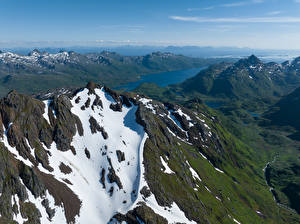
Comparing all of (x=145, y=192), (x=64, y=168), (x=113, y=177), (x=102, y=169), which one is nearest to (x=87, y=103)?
(x=102, y=169)

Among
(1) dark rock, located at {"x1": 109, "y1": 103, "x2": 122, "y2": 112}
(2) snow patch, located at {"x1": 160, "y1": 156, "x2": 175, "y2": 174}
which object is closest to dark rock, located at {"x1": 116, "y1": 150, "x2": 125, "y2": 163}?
(2) snow patch, located at {"x1": 160, "y1": 156, "x2": 175, "y2": 174}

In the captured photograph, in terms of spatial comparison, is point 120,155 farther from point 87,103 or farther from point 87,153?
point 87,103

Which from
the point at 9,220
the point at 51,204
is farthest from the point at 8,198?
the point at 51,204

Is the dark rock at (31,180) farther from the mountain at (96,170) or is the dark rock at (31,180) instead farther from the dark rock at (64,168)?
the dark rock at (64,168)

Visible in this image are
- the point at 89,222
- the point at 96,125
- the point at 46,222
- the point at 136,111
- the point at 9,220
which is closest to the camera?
the point at 9,220

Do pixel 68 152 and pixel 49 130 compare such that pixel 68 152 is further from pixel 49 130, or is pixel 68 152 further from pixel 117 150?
pixel 117 150

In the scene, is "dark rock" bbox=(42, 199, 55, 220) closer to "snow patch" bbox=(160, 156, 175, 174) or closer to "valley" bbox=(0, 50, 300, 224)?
"valley" bbox=(0, 50, 300, 224)

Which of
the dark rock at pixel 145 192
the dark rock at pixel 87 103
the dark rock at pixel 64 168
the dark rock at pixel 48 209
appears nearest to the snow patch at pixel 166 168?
the dark rock at pixel 145 192

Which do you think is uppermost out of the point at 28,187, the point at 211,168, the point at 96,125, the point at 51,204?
the point at 96,125

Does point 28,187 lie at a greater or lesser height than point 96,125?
lesser
